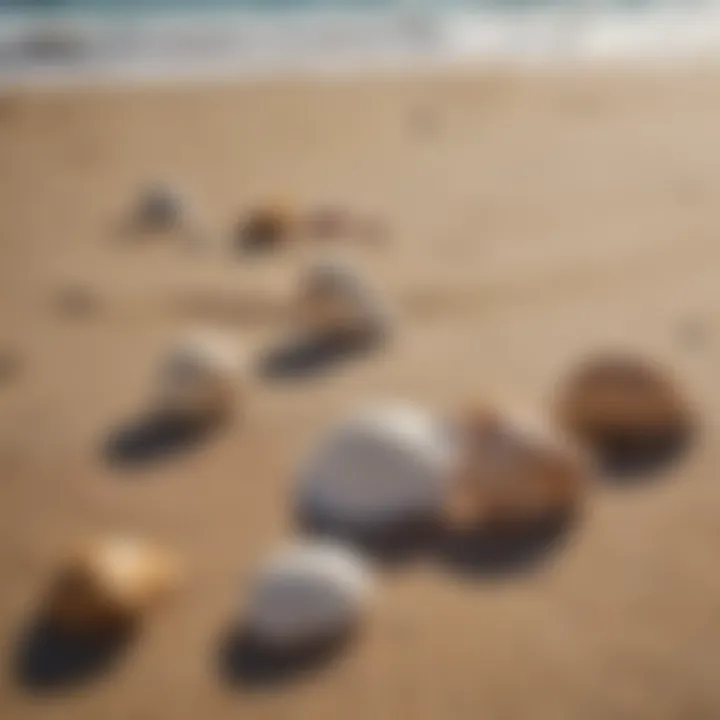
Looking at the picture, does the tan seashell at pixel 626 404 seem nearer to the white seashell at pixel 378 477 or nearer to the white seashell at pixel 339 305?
the white seashell at pixel 378 477

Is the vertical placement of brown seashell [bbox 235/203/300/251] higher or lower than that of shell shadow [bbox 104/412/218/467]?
higher

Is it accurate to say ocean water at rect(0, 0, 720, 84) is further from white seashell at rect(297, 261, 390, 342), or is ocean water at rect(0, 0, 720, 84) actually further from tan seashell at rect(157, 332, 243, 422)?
tan seashell at rect(157, 332, 243, 422)

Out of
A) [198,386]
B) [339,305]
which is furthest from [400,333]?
[198,386]

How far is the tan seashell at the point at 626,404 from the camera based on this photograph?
1.35 metres

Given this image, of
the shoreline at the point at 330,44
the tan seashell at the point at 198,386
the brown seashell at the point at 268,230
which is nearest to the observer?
the tan seashell at the point at 198,386

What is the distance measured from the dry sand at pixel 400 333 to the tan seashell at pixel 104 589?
0.02 meters

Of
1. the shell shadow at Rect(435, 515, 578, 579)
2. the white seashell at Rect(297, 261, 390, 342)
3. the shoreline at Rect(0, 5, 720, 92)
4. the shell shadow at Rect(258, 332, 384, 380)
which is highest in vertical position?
the shoreline at Rect(0, 5, 720, 92)

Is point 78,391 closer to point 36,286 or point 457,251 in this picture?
point 36,286

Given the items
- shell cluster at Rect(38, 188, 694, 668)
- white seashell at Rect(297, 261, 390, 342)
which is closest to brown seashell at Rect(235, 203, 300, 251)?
white seashell at Rect(297, 261, 390, 342)

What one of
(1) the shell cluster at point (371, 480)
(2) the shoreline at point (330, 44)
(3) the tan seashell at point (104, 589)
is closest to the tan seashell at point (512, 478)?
(1) the shell cluster at point (371, 480)

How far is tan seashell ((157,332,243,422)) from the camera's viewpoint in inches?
56.8

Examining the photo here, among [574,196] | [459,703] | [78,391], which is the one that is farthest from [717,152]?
[459,703]

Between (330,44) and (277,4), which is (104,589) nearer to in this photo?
(330,44)

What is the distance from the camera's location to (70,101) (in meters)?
2.59
